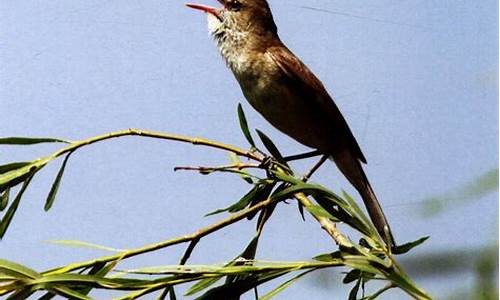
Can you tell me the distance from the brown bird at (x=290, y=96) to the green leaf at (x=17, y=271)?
1.82 metres

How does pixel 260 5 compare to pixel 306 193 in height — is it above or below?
above

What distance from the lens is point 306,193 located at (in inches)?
61.3

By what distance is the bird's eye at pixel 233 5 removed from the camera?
135 inches

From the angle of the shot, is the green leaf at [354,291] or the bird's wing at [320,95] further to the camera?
the bird's wing at [320,95]

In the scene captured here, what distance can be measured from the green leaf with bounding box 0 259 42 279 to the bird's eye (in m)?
2.27

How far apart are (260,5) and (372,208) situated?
1050mm

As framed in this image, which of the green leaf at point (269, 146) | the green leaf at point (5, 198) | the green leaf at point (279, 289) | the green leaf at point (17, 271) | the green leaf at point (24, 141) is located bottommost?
the green leaf at point (279, 289)

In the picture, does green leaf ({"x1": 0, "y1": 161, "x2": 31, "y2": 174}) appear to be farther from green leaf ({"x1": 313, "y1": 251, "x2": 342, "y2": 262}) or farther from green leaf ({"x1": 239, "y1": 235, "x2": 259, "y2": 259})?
green leaf ({"x1": 313, "y1": 251, "x2": 342, "y2": 262})

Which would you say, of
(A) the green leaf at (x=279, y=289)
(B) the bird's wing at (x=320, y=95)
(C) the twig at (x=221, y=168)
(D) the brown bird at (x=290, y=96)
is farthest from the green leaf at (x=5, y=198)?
(B) the bird's wing at (x=320, y=95)

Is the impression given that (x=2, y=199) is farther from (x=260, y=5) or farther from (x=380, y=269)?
(x=260, y=5)

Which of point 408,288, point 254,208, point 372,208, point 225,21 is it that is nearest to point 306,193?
point 254,208

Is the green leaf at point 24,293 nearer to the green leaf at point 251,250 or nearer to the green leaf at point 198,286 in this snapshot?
the green leaf at point 198,286

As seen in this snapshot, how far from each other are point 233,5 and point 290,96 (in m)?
0.53

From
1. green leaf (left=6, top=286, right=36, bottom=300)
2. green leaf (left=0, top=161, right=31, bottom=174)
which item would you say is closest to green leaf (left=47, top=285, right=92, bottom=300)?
green leaf (left=6, top=286, right=36, bottom=300)
